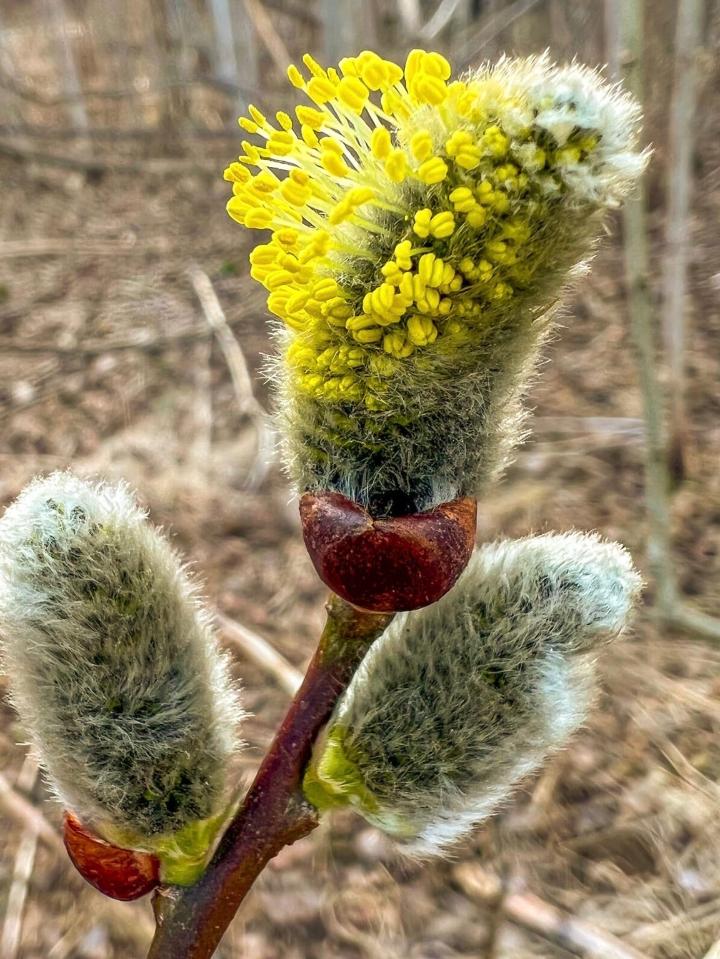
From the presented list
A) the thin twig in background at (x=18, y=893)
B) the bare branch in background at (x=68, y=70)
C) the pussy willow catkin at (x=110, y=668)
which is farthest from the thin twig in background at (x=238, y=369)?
→ the bare branch in background at (x=68, y=70)

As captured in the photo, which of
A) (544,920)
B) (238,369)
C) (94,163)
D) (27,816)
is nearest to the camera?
(544,920)

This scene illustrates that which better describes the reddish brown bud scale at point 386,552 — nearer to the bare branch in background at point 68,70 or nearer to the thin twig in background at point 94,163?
the thin twig in background at point 94,163

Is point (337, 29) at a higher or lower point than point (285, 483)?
higher

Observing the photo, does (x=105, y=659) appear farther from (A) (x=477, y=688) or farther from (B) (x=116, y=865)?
(A) (x=477, y=688)

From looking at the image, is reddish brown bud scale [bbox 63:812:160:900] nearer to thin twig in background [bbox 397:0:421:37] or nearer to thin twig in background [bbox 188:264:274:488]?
thin twig in background [bbox 188:264:274:488]

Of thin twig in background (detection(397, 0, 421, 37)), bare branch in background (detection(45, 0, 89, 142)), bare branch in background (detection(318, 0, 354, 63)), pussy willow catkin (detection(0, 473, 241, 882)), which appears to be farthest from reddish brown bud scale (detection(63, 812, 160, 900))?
bare branch in background (detection(45, 0, 89, 142))

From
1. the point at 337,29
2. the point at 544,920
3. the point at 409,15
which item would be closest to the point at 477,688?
the point at 544,920
